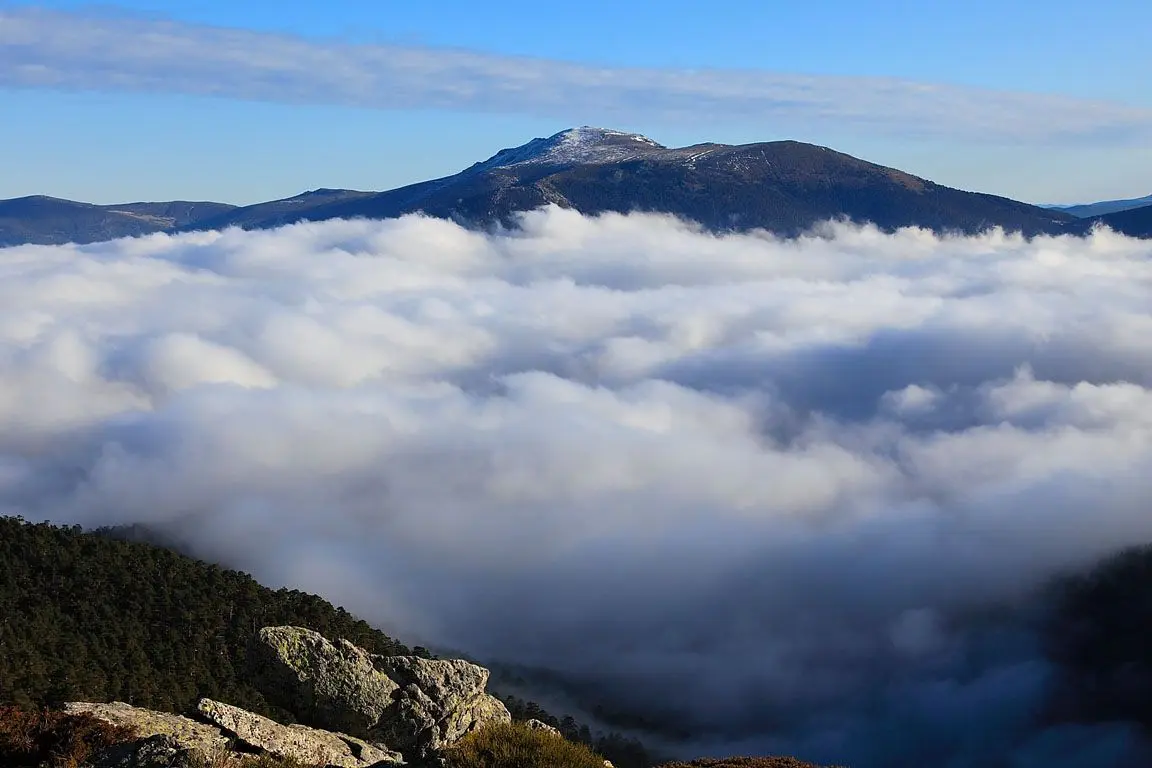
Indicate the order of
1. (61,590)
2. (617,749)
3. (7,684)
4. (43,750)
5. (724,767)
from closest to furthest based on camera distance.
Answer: (43,750) < (724,767) < (7,684) < (61,590) < (617,749)

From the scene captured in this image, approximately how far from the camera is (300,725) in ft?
99.1

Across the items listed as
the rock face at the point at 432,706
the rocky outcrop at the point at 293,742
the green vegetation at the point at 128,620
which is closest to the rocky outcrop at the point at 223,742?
the rocky outcrop at the point at 293,742

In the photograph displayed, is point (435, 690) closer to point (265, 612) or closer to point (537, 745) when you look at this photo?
point (537, 745)

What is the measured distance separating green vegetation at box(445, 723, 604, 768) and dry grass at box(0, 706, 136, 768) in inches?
326

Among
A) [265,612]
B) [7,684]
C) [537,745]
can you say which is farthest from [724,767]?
[265,612]

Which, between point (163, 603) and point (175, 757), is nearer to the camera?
point (175, 757)

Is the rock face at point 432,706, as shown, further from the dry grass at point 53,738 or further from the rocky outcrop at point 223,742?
the dry grass at point 53,738

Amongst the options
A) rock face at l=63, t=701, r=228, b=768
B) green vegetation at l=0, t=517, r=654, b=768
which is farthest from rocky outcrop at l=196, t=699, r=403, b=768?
green vegetation at l=0, t=517, r=654, b=768

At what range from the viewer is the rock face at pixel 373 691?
30312 mm

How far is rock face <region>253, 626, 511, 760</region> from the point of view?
30.3 m

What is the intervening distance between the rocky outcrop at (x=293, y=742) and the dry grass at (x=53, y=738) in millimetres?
2356

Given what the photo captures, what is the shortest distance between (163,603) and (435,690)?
7019cm

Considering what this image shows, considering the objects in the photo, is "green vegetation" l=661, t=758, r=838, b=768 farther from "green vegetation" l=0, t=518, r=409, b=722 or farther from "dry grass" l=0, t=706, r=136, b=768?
"green vegetation" l=0, t=518, r=409, b=722

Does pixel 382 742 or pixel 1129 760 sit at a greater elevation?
pixel 382 742
